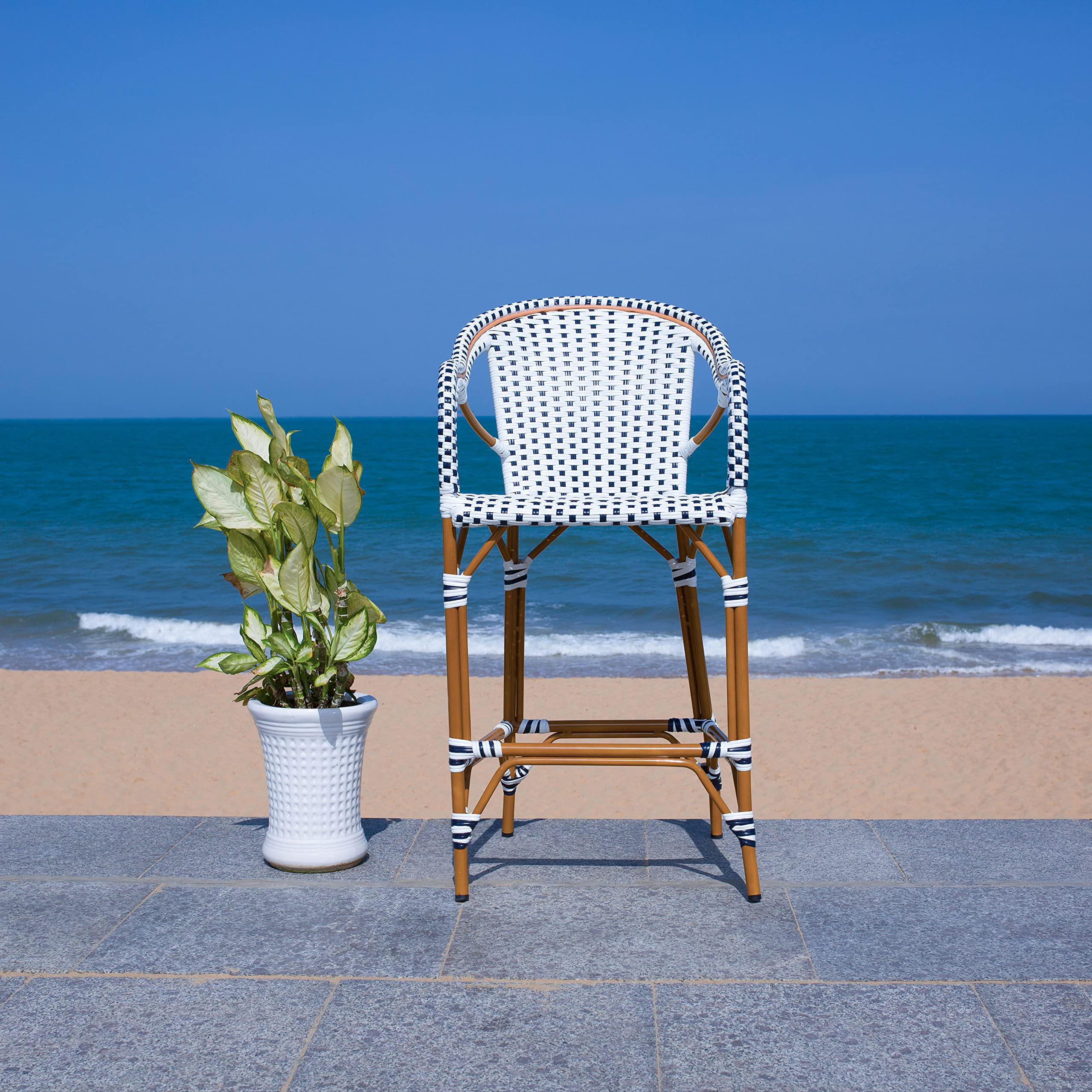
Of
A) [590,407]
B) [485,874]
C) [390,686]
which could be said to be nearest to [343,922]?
[485,874]

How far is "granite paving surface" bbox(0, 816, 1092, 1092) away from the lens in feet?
5.17

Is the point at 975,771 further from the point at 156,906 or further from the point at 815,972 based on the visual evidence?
the point at 156,906

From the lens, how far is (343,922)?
209 centimetres

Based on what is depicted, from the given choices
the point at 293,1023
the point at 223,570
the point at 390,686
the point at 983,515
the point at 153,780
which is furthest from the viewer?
the point at 983,515

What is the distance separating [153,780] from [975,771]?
4.15m

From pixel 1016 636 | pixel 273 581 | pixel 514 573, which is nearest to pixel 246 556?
pixel 273 581

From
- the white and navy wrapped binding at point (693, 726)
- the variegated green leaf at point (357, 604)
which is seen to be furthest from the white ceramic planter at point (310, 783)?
the white and navy wrapped binding at point (693, 726)

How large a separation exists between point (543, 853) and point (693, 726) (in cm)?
47

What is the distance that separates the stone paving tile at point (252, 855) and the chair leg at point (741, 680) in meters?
0.69

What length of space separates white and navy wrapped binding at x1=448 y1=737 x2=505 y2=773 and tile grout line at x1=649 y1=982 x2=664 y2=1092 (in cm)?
58

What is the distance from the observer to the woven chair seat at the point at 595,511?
6.84 ft

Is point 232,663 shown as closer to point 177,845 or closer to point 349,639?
point 349,639

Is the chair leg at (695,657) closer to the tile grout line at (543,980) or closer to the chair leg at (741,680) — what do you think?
the chair leg at (741,680)

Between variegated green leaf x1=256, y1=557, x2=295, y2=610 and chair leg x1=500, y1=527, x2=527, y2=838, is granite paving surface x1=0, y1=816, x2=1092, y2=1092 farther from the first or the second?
variegated green leaf x1=256, y1=557, x2=295, y2=610
